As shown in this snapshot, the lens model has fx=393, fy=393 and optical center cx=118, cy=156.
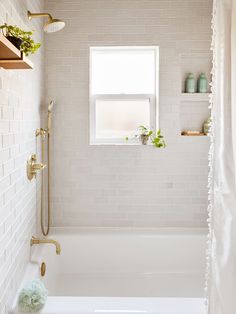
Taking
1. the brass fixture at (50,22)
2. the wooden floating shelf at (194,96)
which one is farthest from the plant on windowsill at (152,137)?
the brass fixture at (50,22)

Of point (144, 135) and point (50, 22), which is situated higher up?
point (50, 22)

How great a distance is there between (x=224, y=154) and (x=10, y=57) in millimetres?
931

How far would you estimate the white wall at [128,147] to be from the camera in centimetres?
325

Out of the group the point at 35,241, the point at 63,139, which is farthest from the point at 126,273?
the point at 63,139

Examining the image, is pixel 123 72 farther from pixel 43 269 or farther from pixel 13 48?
pixel 13 48

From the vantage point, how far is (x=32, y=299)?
6.29 ft

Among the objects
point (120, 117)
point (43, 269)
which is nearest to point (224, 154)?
point (43, 269)

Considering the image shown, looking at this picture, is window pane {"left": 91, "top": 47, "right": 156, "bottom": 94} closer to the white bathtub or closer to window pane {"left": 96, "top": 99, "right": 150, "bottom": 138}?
window pane {"left": 96, "top": 99, "right": 150, "bottom": 138}

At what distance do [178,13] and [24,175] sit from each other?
6.15 feet

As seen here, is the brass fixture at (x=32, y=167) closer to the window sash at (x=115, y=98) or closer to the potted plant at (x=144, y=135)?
the window sash at (x=115, y=98)

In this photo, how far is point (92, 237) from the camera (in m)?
3.18

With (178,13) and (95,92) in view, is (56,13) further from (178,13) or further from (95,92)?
(178,13)

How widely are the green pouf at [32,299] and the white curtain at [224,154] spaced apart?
0.85 m

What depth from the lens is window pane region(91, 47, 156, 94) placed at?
3.44 meters
